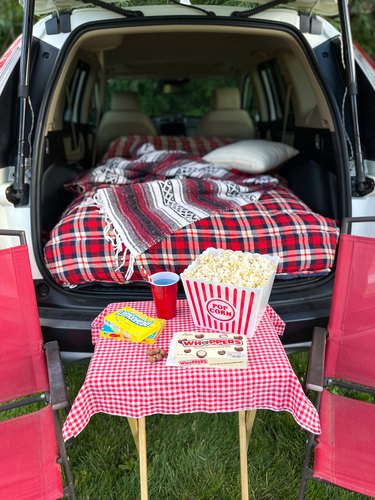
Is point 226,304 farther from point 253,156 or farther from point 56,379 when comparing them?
point 253,156

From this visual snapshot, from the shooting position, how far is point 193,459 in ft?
6.30

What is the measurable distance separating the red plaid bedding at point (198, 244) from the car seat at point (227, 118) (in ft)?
9.40

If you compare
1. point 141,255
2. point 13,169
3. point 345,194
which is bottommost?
point 141,255

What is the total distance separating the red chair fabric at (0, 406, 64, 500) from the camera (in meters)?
1.37

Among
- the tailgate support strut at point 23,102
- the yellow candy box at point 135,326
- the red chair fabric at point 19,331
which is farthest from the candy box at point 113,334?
the tailgate support strut at point 23,102

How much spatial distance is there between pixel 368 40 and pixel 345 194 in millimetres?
4562

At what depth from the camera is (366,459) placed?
148 cm

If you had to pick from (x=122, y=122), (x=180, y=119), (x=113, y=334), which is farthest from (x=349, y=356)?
(x=180, y=119)

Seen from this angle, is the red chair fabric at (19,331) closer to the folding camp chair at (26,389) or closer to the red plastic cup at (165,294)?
the folding camp chair at (26,389)

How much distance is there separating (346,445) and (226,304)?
587 mm

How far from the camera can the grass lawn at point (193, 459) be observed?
1769 mm

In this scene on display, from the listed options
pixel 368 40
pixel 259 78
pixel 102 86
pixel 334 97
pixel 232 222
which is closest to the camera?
pixel 232 222

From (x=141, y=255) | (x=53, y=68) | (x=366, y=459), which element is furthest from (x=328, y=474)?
(x=53, y=68)

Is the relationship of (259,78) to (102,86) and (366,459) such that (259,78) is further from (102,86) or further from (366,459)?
(366,459)
